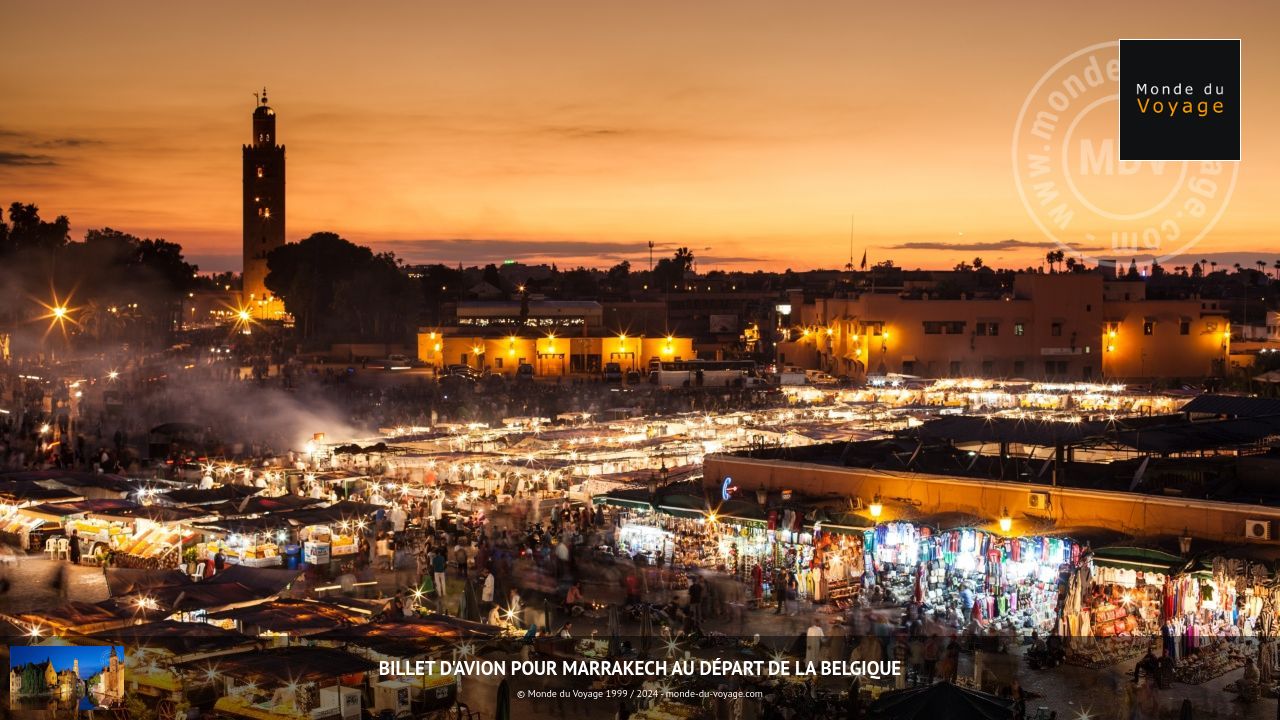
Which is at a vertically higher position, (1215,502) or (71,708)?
(1215,502)

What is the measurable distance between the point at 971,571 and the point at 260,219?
98.7 metres

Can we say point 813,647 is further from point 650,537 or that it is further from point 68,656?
point 68,656

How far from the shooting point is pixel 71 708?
1166 centimetres

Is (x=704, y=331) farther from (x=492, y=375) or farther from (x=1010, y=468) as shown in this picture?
(x=1010, y=468)

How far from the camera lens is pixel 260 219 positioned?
106 meters

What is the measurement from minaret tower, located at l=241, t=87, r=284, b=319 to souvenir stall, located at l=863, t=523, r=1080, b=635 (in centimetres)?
9521

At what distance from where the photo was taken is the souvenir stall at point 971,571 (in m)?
14.4

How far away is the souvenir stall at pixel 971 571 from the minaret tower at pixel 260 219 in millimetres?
95211

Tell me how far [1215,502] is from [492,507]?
42.3ft

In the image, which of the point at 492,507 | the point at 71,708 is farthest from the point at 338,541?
the point at 71,708

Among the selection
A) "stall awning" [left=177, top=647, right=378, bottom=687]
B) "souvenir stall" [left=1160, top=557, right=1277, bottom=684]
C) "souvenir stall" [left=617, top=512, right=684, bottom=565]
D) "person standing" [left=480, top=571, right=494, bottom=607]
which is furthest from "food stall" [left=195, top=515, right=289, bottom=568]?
"souvenir stall" [left=1160, top=557, right=1277, bottom=684]

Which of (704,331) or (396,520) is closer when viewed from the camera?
(396,520)

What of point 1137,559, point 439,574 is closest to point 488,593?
point 439,574

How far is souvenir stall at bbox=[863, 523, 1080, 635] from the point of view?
565 inches
